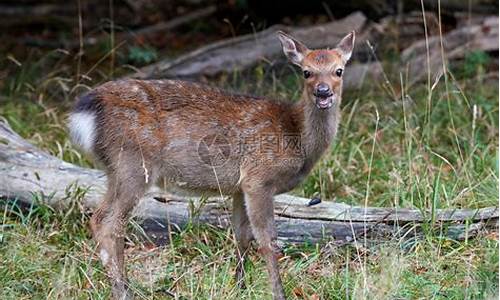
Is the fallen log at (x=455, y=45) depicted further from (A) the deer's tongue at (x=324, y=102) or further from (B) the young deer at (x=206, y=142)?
(A) the deer's tongue at (x=324, y=102)

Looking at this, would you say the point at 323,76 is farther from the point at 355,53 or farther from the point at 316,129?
the point at 355,53

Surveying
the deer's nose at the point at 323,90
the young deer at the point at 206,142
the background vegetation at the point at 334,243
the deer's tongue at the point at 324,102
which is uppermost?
the deer's nose at the point at 323,90

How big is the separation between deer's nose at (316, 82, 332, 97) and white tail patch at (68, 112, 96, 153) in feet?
Answer: 4.01

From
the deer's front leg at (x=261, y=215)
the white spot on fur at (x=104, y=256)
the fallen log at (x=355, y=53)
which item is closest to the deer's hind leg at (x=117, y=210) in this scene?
the white spot on fur at (x=104, y=256)

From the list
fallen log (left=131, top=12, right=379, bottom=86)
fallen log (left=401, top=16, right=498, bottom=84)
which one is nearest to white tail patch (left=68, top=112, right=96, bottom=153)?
fallen log (left=131, top=12, right=379, bottom=86)

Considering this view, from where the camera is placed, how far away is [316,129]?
6.02 metres

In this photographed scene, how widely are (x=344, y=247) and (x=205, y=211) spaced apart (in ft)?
2.97

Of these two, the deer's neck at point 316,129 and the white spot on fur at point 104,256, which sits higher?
the deer's neck at point 316,129

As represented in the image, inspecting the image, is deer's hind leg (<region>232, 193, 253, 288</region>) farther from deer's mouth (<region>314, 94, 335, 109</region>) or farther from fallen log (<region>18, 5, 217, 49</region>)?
fallen log (<region>18, 5, 217, 49</region>)

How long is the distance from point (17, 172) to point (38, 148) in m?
0.45

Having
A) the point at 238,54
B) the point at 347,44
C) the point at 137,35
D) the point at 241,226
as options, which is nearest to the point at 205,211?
the point at 241,226

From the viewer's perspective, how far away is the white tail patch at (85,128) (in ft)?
18.9

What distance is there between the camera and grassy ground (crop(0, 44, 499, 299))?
5391 mm

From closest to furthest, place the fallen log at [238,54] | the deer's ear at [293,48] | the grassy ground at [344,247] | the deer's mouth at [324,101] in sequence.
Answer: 1. the grassy ground at [344,247]
2. the deer's mouth at [324,101]
3. the deer's ear at [293,48]
4. the fallen log at [238,54]
